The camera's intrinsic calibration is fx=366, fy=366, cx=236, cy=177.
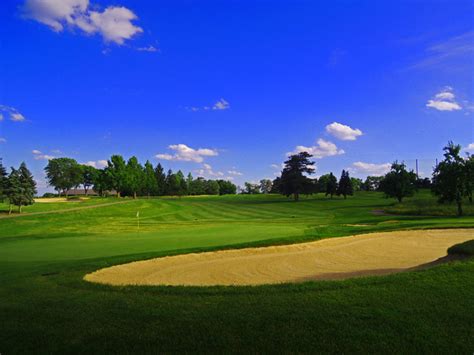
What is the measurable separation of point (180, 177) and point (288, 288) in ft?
381

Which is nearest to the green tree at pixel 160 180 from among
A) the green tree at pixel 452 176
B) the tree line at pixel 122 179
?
the tree line at pixel 122 179

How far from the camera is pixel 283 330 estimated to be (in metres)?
5.03

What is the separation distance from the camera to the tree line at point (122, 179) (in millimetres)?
92312

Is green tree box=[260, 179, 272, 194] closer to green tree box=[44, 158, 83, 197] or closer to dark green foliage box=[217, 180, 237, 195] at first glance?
dark green foliage box=[217, 180, 237, 195]

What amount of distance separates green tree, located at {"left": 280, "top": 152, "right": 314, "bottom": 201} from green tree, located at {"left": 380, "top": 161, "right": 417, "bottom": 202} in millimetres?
22797

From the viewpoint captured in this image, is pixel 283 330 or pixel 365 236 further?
pixel 365 236

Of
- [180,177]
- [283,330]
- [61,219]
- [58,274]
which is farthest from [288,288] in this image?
[180,177]

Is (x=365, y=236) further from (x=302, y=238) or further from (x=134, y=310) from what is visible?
(x=134, y=310)

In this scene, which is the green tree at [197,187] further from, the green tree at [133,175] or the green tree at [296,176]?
the green tree at [296,176]

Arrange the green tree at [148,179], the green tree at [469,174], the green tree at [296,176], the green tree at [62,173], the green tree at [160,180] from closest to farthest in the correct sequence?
the green tree at [469,174]
the green tree at [296,176]
the green tree at [148,179]
the green tree at [62,173]
the green tree at [160,180]

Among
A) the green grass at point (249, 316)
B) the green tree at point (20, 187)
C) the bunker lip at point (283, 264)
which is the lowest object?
the bunker lip at point (283, 264)

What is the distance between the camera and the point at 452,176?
117 feet

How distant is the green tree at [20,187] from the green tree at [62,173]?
7037 cm

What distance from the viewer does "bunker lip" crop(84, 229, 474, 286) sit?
424 inches
